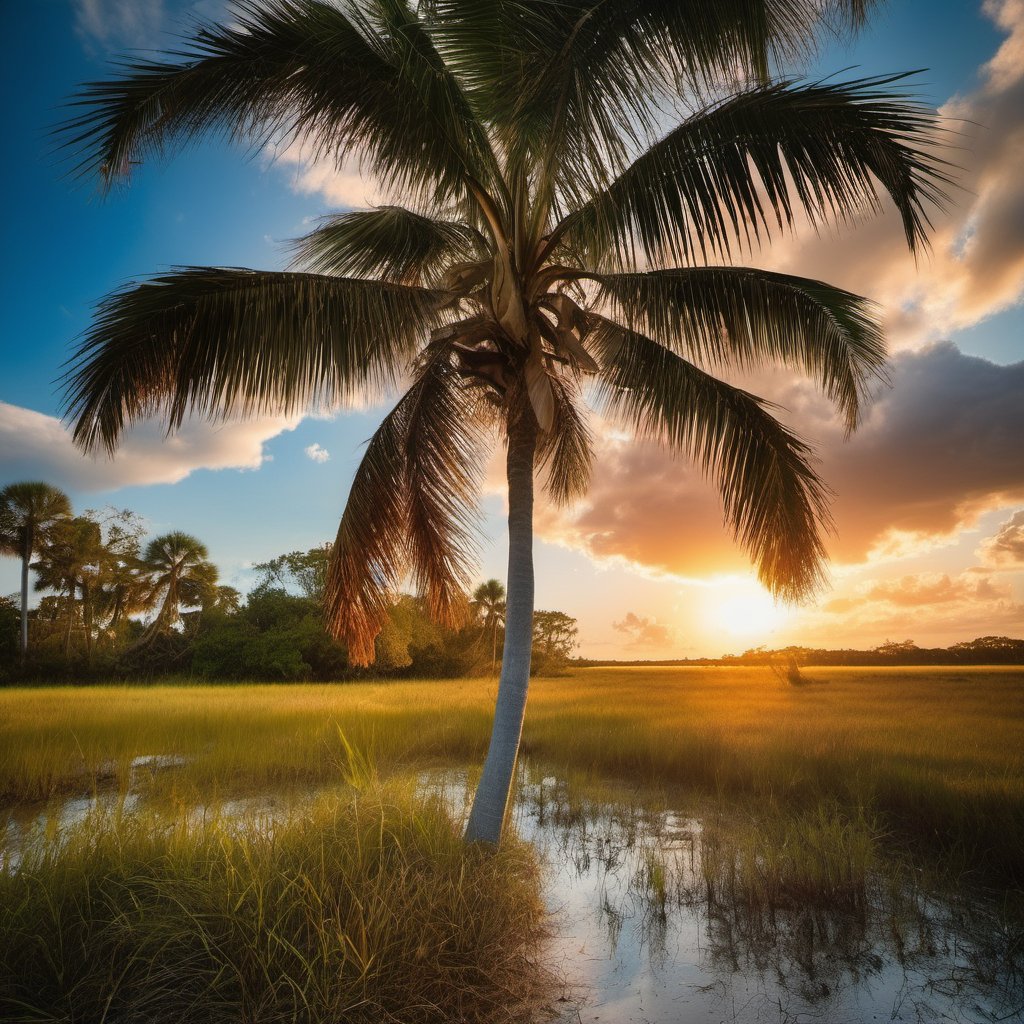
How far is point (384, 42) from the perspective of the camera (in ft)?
13.8


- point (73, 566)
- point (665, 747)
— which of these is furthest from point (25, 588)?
point (665, 747)

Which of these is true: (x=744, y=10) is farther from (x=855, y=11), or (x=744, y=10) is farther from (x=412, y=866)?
(x=412, y=866)

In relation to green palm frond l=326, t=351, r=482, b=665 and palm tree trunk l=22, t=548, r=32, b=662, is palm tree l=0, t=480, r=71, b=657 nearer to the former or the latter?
palm tree trunk l=22, t=548, r=32, b=662

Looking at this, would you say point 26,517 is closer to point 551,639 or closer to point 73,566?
point 73,566

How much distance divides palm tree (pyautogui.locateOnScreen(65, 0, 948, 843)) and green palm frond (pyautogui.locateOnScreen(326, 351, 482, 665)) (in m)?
0.02

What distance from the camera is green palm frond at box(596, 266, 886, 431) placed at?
512cm

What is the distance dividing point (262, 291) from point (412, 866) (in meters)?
4.46

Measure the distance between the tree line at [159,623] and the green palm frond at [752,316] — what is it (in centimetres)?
2173

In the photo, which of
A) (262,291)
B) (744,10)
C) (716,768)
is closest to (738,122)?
(744,10)

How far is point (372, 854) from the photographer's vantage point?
4070mm

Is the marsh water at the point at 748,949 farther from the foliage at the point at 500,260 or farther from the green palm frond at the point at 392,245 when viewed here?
the green palm frond at the point at 392,245

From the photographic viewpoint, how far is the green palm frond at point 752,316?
5.12m

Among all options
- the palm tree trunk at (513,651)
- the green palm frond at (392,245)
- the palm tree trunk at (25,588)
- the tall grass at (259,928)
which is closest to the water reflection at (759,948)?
the tall grass at (259,928)

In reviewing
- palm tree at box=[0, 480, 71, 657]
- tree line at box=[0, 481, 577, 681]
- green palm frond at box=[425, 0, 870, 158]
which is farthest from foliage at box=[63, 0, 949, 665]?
palm tree at box=[0, 480, 71, 657]
